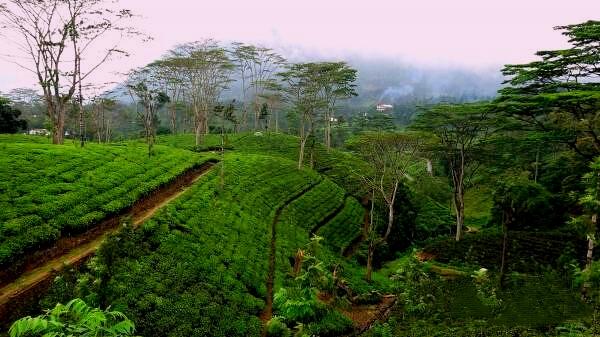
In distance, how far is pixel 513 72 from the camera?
28.4 m

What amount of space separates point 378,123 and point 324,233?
56455mm

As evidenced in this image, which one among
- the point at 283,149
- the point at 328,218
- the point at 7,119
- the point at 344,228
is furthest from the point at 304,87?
the point at 7,119

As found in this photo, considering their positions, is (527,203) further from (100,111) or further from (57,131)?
(100,111)

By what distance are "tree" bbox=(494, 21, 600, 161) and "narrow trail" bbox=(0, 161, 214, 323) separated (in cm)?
2398

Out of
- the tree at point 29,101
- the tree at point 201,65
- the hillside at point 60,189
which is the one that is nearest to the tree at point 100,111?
the tree at point 29,101

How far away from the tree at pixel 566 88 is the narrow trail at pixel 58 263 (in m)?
24.0

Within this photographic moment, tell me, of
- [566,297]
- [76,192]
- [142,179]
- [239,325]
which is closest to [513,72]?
[566,297]

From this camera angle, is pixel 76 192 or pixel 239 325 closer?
pixel 239 325

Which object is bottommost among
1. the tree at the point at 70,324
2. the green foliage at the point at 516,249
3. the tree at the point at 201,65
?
the green foliage at the point at 516,249

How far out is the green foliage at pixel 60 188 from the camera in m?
19.4

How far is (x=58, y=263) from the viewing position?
62.8 feet

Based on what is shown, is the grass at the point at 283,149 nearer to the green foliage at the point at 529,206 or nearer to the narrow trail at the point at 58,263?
the green foliage at the point at 529,206

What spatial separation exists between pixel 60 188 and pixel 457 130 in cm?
3187

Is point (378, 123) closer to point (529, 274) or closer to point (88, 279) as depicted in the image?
point (529, 274)
